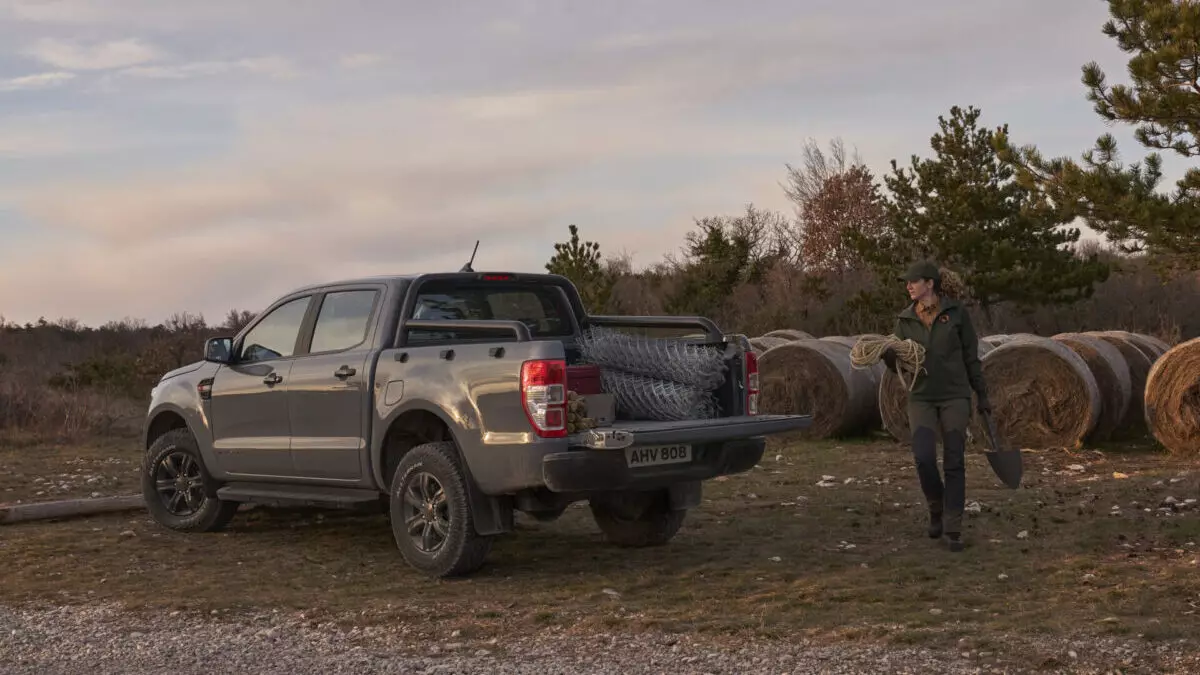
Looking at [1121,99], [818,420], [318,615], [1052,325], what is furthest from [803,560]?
[1052,325]

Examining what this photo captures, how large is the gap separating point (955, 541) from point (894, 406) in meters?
7.42

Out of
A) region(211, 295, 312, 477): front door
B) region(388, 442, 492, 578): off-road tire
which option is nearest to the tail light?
region(388, 442, 492, 578): off-road tire

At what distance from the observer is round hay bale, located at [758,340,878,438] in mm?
16750

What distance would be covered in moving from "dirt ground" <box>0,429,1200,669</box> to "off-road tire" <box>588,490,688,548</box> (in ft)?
0.58

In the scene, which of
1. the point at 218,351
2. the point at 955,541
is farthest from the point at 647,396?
the point at 218,351

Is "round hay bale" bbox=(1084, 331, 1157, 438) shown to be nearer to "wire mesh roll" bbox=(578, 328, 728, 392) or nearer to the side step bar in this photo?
"wire mesh roll" bbox=(578, 328, 728, 392)

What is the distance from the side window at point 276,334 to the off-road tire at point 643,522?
8.02ft

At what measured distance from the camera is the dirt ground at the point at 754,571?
6676 millimetres

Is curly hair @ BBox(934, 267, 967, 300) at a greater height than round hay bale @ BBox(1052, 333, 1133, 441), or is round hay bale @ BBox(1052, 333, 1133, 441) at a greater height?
curly hair @ BBox(934, 267, 967, 300)

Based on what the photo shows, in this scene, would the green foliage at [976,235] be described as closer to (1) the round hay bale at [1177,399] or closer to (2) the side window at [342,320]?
(1) the round hay bale at [1177,399]

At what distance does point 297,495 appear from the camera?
906cm

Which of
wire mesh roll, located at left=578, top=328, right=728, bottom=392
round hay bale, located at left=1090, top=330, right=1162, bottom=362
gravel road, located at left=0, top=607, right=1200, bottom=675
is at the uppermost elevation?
round hay bale, located at left=1090, top=330, right=1162, bottom=362

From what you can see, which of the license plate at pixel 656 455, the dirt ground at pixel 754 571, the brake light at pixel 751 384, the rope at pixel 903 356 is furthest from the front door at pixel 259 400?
the rope at pixel 903 356

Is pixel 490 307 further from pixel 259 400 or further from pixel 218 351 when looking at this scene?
pixel 218 351
